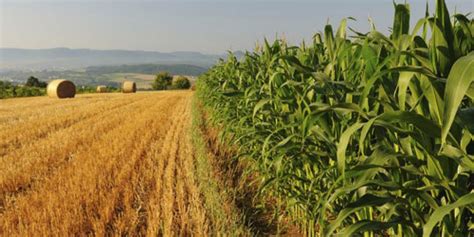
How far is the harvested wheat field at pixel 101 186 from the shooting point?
365 centimetres

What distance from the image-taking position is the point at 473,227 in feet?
5.59

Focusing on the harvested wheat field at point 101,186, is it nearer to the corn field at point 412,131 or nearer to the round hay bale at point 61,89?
the corn field at point 412,131

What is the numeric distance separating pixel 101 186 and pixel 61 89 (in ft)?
83.6

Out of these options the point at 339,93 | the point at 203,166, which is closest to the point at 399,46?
A: the point at 339,93

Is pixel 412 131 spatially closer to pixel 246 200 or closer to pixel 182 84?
pixel 246 200

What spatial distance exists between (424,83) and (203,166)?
12.4 feet

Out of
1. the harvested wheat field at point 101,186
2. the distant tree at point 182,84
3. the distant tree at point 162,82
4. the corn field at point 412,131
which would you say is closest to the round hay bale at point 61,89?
the harvested wheat field at point 101,186

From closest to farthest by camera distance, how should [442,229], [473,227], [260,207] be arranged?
[473,227] → [442,229] → [260,207]

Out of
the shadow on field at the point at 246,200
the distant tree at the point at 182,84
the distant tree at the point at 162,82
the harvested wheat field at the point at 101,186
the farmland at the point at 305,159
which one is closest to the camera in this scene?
the farmland at the point at 305,159

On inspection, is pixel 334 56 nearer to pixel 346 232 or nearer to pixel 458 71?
pixel 346 232

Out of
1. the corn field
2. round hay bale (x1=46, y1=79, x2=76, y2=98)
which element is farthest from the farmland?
round hay bale (x1=46, y1=79, x2=76, y2=98)

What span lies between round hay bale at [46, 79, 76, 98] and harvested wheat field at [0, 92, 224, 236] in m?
20.3

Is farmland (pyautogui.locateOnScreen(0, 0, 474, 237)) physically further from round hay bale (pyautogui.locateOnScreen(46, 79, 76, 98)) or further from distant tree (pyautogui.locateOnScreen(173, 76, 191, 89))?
distant tree (pyautogui.locateOnScreen(173, 76, 191, 89))

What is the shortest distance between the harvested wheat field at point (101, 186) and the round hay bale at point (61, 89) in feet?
66.7
